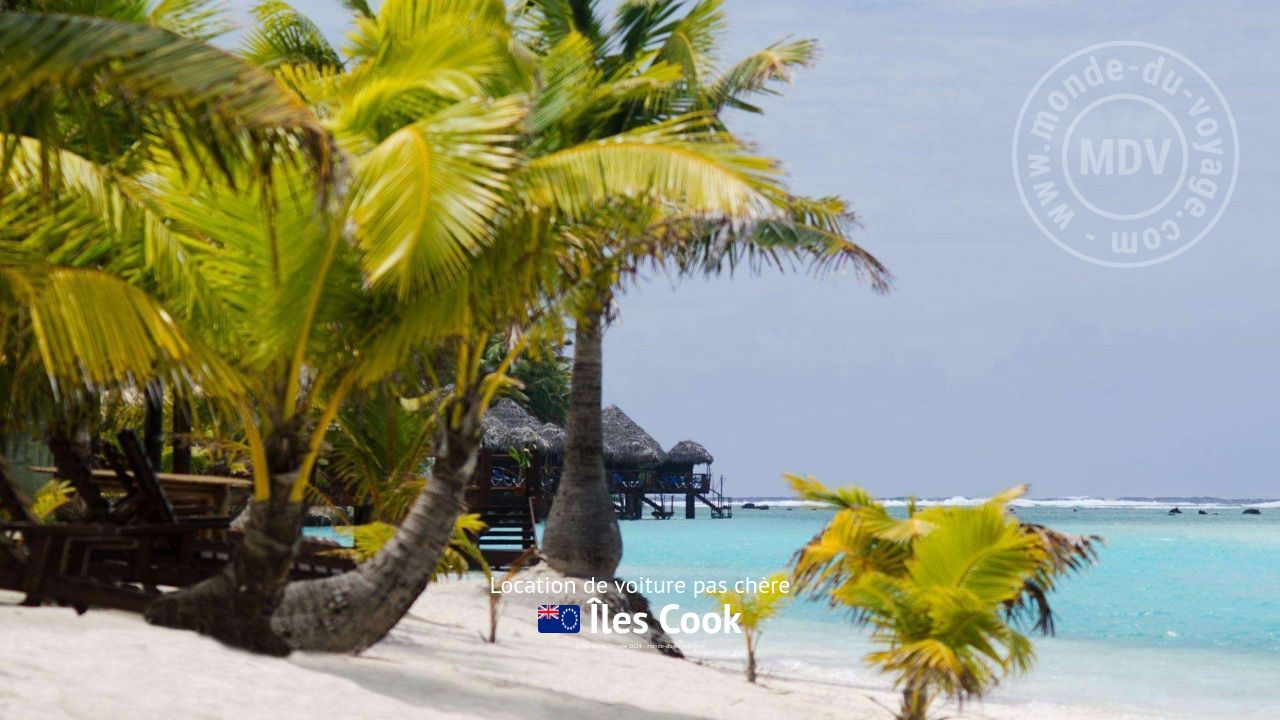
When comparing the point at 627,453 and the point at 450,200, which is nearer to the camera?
the point at 450,200

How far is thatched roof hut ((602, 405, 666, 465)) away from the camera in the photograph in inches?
1677

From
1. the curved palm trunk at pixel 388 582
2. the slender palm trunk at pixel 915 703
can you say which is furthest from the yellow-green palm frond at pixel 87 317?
the slender palm trunk at pixel 915 703

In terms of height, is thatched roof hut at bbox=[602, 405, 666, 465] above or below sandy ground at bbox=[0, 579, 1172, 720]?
above

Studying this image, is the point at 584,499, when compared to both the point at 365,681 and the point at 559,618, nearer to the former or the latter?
the point at 559,618

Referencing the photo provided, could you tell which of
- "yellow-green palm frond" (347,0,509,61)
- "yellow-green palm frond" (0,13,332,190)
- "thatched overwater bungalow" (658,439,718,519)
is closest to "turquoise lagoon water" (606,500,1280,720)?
"thatched overwater bungalow" (658,439,718,519)

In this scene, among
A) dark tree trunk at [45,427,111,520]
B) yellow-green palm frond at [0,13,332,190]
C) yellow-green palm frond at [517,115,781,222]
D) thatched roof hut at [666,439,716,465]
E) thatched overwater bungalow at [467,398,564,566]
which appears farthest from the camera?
thatched roof hut at [666,439,716,465]

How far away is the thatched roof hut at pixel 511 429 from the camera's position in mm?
30047

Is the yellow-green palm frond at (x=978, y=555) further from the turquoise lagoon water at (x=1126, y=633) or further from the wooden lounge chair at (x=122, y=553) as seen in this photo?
the turquoise lagoon water at (x=1126, y=633)

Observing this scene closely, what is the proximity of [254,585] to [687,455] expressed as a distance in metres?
41.0

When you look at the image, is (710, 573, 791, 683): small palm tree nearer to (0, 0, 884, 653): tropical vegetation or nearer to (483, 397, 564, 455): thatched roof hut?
(0, 0, 884, 653): tropical vegetation

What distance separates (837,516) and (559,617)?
19.5ft

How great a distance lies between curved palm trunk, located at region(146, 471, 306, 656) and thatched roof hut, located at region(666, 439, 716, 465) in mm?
40568

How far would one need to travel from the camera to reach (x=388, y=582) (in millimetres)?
8000

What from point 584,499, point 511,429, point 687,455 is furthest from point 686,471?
point 584,499
